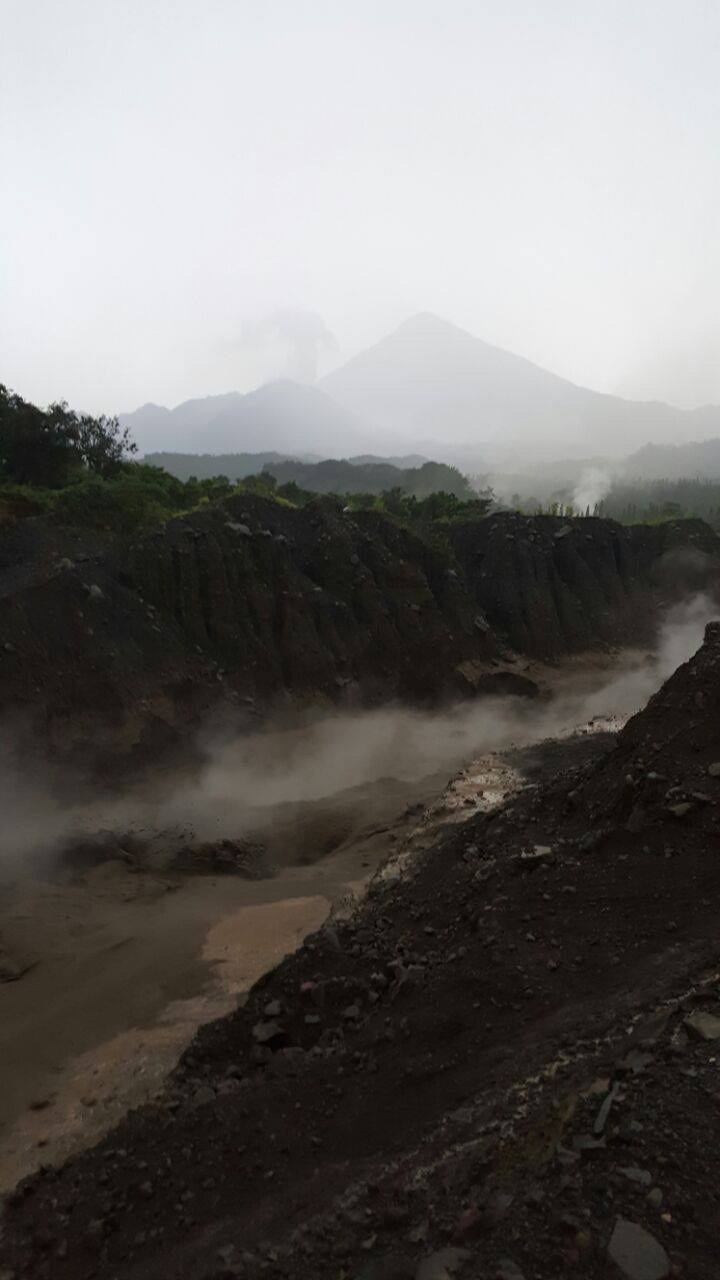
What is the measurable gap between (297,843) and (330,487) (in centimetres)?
8008

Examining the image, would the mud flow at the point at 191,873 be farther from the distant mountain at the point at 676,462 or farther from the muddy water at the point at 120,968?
the distant mountain at the point at 676,462

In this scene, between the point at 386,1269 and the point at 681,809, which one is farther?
the point at 681,809

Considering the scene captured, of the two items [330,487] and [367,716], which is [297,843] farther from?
[330,487]

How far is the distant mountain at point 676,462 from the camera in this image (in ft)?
387

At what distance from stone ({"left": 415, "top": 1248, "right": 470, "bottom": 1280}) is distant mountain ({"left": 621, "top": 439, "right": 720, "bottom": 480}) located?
120748 millimetres

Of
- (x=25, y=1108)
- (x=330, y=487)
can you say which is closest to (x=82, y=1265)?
(x=25, y=1108)

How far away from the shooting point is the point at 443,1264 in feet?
9.66

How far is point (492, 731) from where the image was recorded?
19.1 meters

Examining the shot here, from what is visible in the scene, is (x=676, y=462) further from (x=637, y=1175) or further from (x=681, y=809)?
(x=637, y=1175)

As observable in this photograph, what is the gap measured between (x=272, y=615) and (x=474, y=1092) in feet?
52.0

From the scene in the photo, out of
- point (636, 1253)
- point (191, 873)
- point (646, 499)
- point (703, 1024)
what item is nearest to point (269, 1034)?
point (703, 1024)

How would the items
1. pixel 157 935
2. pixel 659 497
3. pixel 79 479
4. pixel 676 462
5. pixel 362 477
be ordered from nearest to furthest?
pixel 157 935 < pixel 79 479 < pixel 659 497 < pixel 362 477 < pixel 676 462

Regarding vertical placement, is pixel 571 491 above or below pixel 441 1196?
above

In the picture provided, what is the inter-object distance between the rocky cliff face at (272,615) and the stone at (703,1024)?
1239 cm
